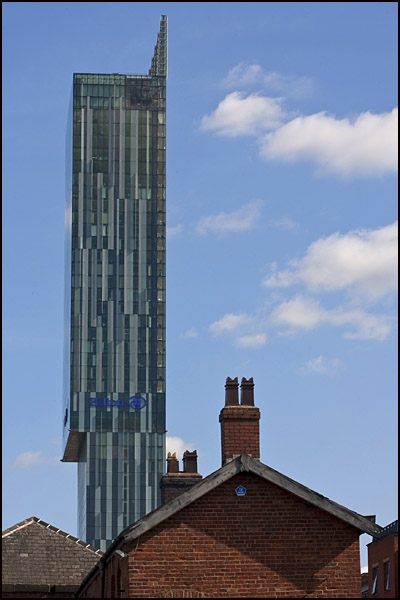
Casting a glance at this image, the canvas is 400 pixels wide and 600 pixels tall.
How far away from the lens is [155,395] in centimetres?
15675

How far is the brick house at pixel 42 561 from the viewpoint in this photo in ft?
122

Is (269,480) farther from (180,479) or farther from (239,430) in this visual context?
(180,479)

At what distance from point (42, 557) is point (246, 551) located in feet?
49.4

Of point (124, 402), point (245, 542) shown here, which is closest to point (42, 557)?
point (245, 542)

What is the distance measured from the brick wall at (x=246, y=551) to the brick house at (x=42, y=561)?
12.2 metres

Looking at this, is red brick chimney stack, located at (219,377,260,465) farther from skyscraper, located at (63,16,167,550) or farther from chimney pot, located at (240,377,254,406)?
skyscraper, located at (63,16,167,550)

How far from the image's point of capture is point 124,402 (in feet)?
Answer: 509

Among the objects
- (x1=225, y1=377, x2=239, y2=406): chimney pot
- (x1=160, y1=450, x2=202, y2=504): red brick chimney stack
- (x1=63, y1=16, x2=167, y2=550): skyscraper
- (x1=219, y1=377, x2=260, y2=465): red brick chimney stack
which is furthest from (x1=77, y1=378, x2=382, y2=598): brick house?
(x1=63, y1=16, x2=167, y2=550): skyscraper

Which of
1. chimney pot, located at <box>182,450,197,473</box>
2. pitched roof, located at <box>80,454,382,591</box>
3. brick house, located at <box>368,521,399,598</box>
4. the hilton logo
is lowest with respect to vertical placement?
brick house, located at <box>368,521,399,598</box>

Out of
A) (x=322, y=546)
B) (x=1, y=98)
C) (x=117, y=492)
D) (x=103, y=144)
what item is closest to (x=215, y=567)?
(x=322, y=546)

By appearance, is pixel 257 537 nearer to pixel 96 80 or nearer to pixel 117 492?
pixel 117 492

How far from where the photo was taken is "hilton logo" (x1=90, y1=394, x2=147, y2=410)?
509ft

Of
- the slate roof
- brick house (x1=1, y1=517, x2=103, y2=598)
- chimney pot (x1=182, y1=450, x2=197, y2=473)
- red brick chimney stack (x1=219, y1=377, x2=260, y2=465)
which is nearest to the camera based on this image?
red brick chimney stack (x1=219, y1=377, x2=260, y2=465)

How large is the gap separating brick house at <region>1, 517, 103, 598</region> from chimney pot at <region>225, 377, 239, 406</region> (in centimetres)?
1023
